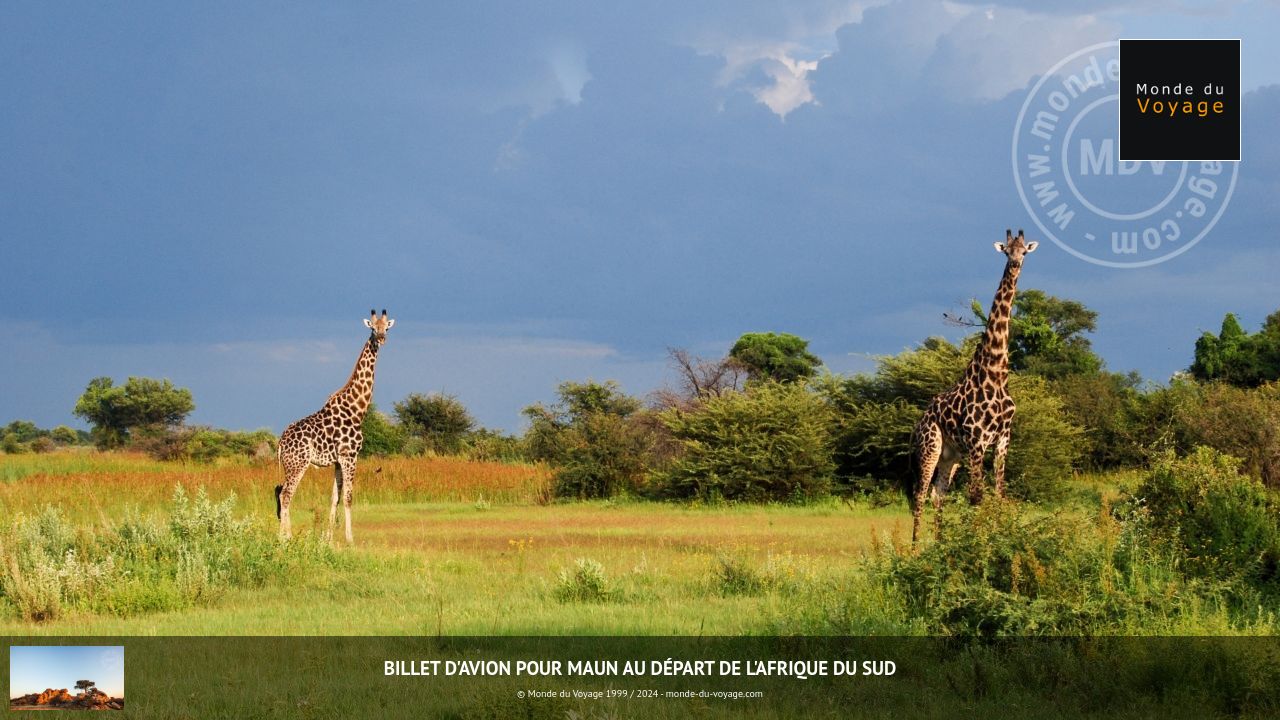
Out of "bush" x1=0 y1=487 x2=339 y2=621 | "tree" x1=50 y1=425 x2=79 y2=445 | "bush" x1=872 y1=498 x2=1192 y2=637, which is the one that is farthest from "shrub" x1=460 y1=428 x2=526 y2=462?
"tree" x1=50 y1=425 x2=79 y2=445

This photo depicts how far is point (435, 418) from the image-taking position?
50938 mm

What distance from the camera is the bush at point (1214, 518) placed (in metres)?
9.37

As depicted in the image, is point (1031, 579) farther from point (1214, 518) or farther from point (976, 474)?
point (976, 474)

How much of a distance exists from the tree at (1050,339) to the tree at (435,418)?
78.5 feet

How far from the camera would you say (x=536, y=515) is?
22.1 metres

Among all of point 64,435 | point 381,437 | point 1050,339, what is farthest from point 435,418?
point 64,435

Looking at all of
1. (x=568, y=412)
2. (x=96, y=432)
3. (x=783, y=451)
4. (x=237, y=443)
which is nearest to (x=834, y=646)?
(x=783, y=451)

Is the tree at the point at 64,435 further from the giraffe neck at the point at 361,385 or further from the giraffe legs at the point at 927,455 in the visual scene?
the giraffe legs at the point at 927,455

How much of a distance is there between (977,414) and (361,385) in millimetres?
9081

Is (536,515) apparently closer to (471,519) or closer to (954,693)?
(471,519)

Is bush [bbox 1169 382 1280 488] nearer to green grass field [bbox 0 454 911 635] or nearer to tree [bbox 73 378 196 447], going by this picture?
green grass field [bbox 0 454 911 635]

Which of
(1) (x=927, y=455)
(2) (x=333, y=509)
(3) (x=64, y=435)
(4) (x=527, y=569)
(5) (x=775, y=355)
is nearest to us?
(4) (x=527, y=569)

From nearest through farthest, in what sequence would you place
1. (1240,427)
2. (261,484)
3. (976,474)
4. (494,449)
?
(976,474) → (1240,427) → (261,484) → (494,449)

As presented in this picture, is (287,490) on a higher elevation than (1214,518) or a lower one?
lower
